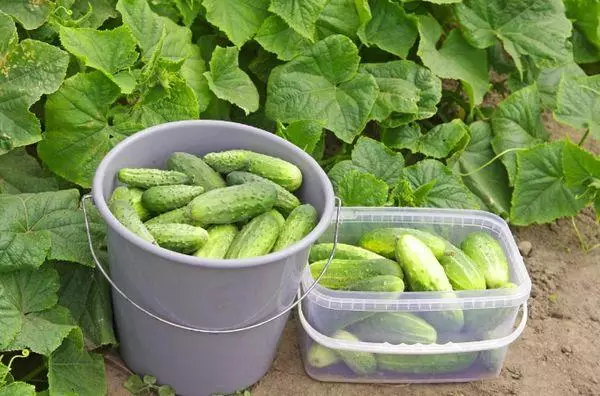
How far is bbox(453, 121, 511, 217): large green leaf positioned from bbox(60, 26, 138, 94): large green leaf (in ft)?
5.42

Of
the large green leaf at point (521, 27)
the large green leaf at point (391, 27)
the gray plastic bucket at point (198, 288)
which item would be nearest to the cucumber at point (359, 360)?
the gray plastic bucket at point (198, 288)

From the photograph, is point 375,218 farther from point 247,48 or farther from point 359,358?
point 247,48

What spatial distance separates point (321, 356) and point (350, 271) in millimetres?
332

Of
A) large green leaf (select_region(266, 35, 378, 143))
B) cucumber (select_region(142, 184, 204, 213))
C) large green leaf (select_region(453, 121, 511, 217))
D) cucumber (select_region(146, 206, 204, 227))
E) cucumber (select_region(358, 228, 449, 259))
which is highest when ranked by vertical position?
cucumber (select_region(142, 184, 204, 213))

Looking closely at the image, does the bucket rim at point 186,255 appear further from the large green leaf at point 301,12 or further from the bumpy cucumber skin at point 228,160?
the large green leaf at point 301,12

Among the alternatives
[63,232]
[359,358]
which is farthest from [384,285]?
[63,232]

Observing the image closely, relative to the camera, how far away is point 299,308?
302 cm

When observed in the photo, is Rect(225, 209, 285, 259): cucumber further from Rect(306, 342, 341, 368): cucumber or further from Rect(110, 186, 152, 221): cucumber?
Rect(306, 342, 341, 368): cucumber

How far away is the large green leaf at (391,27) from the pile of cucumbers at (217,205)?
1.30 meters

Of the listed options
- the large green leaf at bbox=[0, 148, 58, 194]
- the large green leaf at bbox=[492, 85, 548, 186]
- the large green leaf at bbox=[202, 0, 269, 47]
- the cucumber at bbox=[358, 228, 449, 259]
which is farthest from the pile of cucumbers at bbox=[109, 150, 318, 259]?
the large green leaf at bbox=[492, 85, 548, 186]

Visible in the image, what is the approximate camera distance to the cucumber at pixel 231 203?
108 inches

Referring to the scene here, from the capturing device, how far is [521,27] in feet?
13.5

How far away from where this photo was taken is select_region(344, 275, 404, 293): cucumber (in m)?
2.93

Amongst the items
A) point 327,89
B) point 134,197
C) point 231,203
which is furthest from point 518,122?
point 134,197
